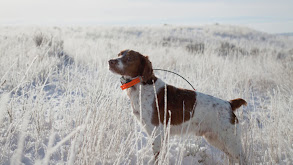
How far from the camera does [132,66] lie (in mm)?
2229

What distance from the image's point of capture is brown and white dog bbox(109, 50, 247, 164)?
7.18ft

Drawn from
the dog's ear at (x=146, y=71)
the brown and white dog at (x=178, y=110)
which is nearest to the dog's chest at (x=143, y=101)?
the brown and white dog at (x=178, y=110)

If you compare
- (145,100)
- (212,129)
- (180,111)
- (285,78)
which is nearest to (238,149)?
(212,129)

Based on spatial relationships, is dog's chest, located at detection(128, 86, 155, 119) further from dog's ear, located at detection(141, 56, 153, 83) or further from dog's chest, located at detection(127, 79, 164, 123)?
dog's ear, located at detection(141, 56, 153, 83)

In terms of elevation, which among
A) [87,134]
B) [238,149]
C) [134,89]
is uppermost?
[134,89]

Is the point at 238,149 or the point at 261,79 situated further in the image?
the point at 261,79

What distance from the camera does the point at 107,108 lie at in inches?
81.7

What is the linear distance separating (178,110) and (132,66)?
0.65 m

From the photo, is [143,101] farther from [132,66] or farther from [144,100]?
[132,66]

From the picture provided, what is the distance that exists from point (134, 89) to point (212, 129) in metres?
0.91

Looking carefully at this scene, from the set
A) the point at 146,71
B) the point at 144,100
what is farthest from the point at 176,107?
the point at 146,71

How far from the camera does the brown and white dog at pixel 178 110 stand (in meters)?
2.19

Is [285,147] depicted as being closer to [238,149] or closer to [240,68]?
[238,149]

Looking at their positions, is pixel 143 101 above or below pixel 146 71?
below
